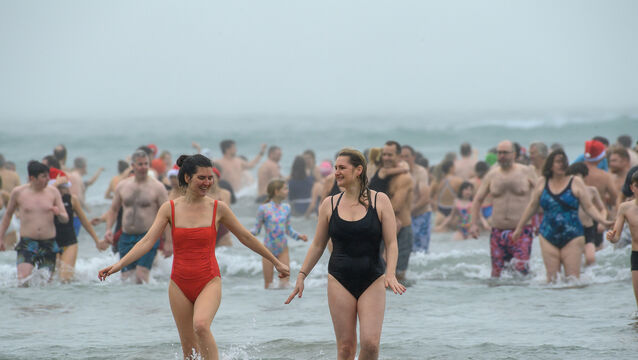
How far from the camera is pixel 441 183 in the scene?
16141 mm

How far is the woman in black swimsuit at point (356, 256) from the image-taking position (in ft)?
17.5

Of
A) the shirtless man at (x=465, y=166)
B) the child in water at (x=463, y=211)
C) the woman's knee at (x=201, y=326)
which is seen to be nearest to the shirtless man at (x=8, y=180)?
the child in water at (x=463, y=211)

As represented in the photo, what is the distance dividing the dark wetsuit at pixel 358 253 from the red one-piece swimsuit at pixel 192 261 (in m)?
0.86

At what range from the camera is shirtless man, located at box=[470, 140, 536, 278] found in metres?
10.3

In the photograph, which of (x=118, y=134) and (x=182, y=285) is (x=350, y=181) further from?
(x=118, y=134)

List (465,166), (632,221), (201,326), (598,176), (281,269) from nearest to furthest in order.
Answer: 1. (201,326)
2. (281,269)
3. (632,221)
4. (598,176)
5. (465,166)

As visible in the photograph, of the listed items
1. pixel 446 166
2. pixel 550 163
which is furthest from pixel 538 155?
pixel 550 163

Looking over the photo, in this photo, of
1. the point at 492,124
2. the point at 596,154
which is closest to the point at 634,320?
the point at 596,154

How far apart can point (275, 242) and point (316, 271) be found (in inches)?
85.7

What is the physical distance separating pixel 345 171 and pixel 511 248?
5.56 meters

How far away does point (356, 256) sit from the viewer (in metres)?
5.41

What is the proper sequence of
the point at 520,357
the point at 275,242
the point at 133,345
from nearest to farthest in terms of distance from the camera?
1. the point at 520,357
2. the point at 133,345
3. the point at 275,242

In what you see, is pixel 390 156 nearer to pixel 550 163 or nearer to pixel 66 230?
pixel 550 163

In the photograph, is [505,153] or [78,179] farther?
[78,179]
